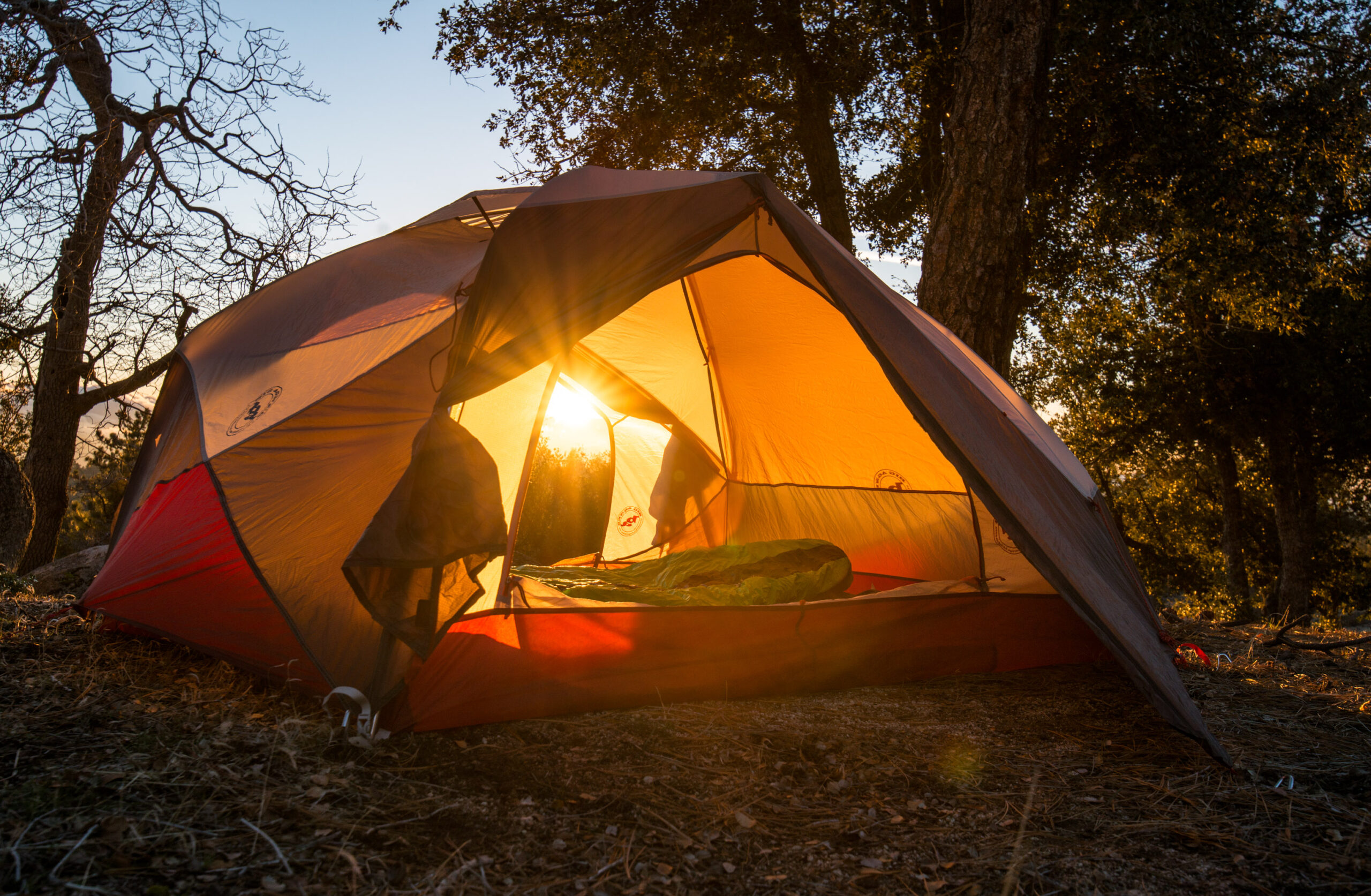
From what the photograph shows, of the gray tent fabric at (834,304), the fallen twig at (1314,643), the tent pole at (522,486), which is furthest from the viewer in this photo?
the fallen twig at (1314,643)

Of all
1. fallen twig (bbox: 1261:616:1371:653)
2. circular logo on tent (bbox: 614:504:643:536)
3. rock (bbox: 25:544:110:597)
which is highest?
circular logo on tent (bbox: 614:504:643:536)

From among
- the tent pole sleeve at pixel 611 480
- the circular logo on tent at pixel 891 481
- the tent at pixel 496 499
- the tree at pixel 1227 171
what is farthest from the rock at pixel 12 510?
the tree at pixel 1227 171

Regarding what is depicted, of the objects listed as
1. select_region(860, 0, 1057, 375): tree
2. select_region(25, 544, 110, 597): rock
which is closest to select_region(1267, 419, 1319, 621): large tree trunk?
select_region(860, 0, 1057, 375): tree

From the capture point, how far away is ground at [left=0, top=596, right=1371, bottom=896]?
1.69 metres

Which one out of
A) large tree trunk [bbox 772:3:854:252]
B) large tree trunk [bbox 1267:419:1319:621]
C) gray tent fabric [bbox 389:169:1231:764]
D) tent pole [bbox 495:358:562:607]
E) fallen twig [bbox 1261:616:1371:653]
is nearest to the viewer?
gray tent fabric [bbox 389:169:1231:764]

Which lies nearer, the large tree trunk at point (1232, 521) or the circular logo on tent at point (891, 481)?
the circular logo on tent at point (891, 481)

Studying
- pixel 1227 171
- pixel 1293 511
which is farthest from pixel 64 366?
pixel 1293 511

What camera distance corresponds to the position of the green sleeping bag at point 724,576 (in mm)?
3518

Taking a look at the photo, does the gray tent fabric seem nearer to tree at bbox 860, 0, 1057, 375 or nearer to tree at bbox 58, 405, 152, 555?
tree at bbox 860, 0, 1057, 375

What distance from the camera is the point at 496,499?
245 centimetres

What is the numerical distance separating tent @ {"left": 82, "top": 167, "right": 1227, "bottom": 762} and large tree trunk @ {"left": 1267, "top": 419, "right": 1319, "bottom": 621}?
29.4ft

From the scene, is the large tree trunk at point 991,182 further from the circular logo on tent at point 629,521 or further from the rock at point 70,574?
the rock at point 70,574

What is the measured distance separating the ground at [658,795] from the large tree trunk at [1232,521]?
10.5m

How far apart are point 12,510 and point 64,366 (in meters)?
1.78
